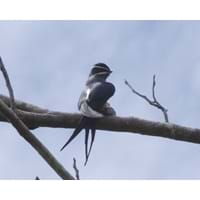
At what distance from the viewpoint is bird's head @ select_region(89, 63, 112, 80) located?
5.32 feet

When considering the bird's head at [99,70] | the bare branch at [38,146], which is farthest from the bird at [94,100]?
the bare branch at [38,146]

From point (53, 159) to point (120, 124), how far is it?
31 cm

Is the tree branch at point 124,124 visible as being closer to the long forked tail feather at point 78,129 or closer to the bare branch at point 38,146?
the long forked tail feather at point 78,129

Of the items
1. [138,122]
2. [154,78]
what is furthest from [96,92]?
[138,122]

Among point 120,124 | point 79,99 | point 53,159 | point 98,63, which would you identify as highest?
point 98,63

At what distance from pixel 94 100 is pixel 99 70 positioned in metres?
0.14

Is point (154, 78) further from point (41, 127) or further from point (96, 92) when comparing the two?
point (41, 127)

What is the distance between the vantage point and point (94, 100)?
1518 millimetres

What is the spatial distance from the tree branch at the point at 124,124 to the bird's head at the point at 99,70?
0.89ft

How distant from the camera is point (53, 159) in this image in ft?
3.40

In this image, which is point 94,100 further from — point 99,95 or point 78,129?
point 78,129

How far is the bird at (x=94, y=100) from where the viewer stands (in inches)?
54.8

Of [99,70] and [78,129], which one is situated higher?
[99,70]

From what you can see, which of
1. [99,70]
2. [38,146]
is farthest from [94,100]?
[38,146]
